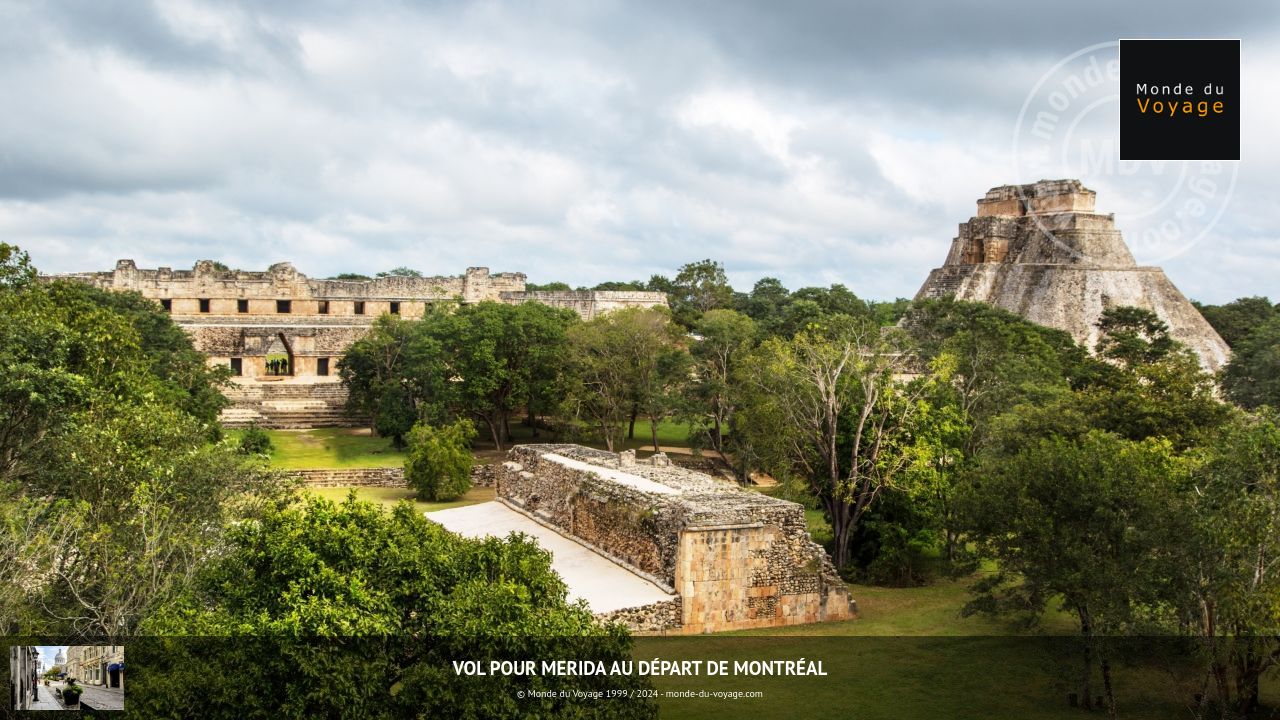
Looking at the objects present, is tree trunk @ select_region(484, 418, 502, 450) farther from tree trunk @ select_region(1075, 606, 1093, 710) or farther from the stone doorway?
tree trunk @ select_region(1075, 606, 1093, 710)

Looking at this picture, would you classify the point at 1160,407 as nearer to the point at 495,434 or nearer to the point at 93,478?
the point at 93,478

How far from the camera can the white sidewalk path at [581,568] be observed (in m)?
13.9

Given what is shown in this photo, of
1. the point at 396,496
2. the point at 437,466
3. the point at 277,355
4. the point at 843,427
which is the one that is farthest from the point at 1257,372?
the point at 277,355

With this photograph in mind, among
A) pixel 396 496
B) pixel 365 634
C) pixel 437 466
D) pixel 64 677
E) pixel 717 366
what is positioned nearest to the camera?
pixel 365 634

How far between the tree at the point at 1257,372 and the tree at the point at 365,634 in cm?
2126

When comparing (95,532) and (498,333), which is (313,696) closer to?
(95,532)

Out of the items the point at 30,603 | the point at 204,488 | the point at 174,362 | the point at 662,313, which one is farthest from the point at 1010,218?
the point at 30,603

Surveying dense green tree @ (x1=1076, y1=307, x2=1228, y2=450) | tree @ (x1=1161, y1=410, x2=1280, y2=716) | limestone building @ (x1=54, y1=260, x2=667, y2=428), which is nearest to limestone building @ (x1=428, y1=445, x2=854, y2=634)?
tree @ (x1=1161, y1=410, x2=1280, y2=716)

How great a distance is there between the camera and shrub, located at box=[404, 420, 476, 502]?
24188 millimetres

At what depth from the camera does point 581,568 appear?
15445mm

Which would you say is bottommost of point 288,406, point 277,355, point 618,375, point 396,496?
point 396,496

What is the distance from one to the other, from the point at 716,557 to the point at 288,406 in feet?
76.1

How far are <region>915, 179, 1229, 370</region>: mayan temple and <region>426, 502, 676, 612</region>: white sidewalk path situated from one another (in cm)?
2310

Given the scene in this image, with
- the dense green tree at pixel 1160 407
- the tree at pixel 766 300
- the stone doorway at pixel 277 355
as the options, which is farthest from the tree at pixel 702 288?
the dense green tree at pixel 1160 407
